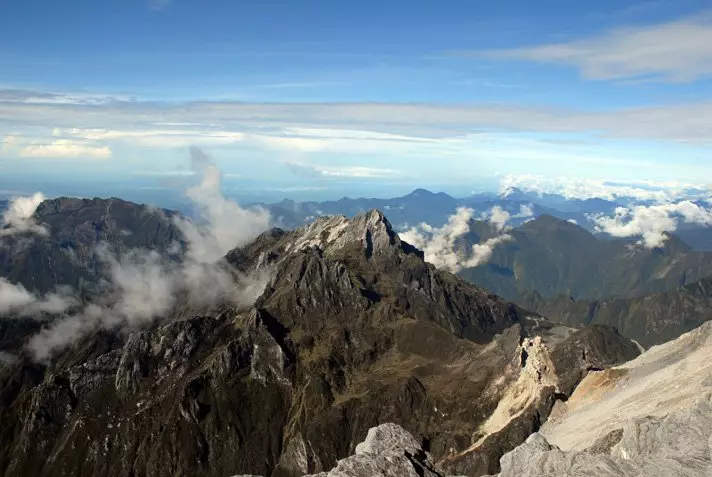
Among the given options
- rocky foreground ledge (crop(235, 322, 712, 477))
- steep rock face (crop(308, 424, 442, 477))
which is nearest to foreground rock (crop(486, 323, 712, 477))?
rocky foreground ledge (crop(235, 322, 712, 477))

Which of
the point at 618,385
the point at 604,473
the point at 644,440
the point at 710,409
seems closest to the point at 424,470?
the point at 604,473

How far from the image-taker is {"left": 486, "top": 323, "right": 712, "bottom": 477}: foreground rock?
56.2 metres

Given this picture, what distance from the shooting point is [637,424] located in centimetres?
6844

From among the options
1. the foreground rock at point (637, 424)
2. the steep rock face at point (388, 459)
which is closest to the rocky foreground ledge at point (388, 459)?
the steep rock face at point (388, 459)

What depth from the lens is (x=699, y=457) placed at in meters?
55.1

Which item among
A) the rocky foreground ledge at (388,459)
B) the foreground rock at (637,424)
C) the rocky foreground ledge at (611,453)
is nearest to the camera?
the rocky foreground ledge at (611,453)

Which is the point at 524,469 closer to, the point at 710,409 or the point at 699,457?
the point at 699,457

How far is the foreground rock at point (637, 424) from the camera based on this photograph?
5619cm

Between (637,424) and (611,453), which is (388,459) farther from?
(637,424)

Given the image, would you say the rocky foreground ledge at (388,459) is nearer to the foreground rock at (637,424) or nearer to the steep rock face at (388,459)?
the steep rock face at (388,459)

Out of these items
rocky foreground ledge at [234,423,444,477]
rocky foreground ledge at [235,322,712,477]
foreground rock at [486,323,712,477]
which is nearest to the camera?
rocky foreground ledge at [235,322,712,477]

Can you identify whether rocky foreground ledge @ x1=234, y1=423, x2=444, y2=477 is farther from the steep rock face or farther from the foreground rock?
the foreground rock

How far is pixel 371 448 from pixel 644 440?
29.9 meters

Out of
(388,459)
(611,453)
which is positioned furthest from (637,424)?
(388,459)
